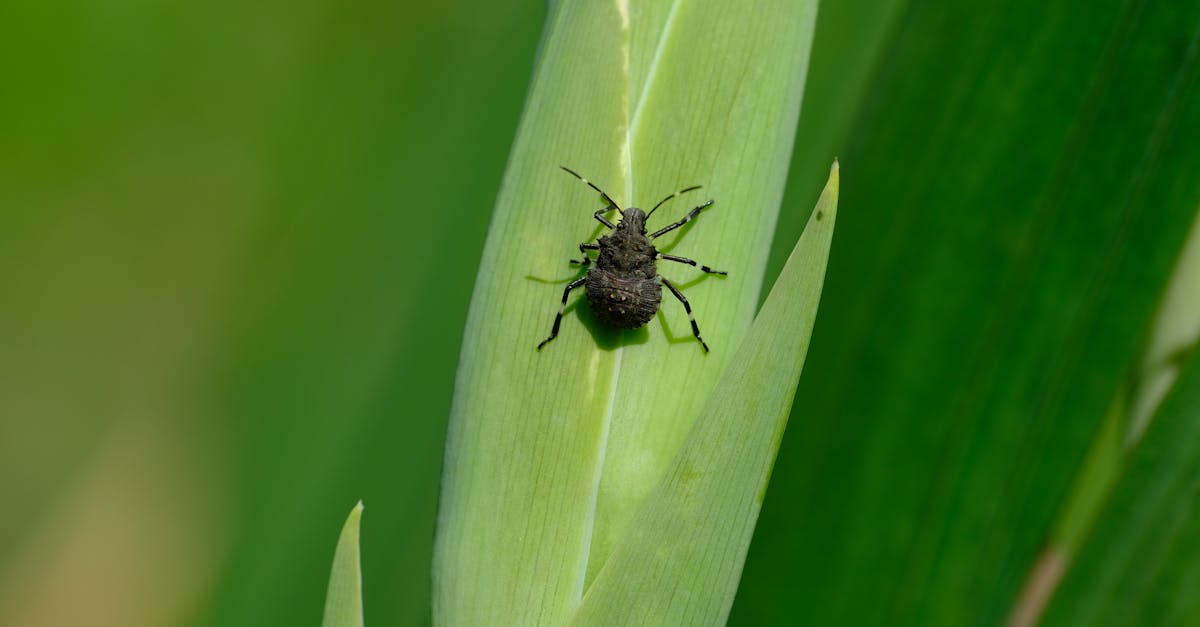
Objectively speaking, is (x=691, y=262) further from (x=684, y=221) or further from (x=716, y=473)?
(x=716, y=473)

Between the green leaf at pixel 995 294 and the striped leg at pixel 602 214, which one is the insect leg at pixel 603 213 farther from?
the green leaf at pixel 995 294

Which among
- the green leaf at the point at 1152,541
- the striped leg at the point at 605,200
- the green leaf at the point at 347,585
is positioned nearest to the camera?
the green leaf at the point at 347,585

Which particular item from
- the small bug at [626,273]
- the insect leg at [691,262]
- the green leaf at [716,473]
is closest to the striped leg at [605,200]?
the small bug at [626,273]

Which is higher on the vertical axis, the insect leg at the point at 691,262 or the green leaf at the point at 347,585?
the insect leg at the point at 691,262

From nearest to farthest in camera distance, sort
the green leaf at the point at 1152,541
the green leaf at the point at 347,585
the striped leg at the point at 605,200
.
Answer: the green leaf at the point at 347,585 < the striped leg at the point at 605,200 < the green leaf at the point at 1152,541

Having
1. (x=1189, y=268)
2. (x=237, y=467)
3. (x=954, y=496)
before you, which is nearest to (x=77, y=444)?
(x=237, y=467)

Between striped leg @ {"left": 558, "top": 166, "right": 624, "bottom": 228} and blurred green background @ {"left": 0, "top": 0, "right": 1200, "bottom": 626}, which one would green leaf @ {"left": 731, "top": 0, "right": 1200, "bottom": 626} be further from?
striped leg @ {"left": 558, "top": 166, "right": 624, "bottom": 228}

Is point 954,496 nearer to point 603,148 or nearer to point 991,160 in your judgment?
point 991,160
